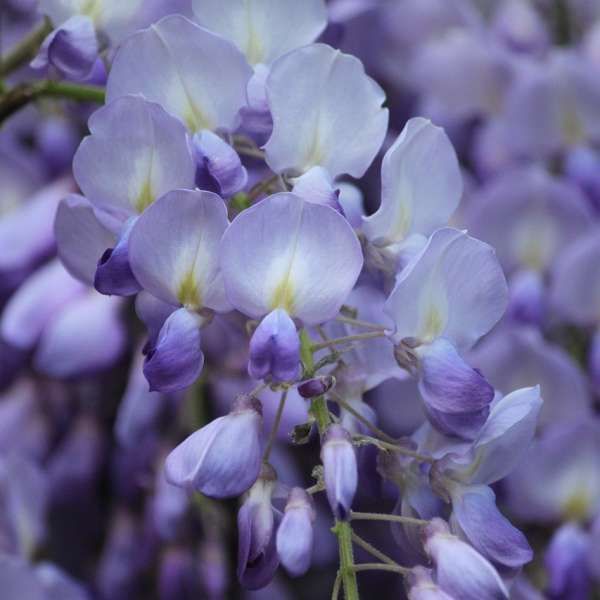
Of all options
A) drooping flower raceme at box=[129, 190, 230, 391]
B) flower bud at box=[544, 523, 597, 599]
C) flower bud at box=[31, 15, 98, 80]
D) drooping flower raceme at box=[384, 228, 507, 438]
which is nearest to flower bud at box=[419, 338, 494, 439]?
drooping flower raceme at box=[384, 228, 507, 438]

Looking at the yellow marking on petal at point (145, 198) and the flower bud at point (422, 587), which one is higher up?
the yellow marking on petal at point (145, 198)

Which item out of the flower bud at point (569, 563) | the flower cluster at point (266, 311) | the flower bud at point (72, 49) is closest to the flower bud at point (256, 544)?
the flower cluster at point (266, 311)

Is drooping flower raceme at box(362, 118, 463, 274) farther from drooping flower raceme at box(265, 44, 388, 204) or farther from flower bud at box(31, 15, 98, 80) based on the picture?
flower bud at box(31, 15, 98, 80)

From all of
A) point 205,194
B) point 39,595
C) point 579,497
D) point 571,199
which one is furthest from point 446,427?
point 571,199

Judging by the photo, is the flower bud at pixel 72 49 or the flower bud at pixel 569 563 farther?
the flower bud at pixel 569 563

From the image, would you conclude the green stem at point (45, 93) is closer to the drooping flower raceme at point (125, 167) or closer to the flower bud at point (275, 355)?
the drooping flower raceme at point (125, 167)

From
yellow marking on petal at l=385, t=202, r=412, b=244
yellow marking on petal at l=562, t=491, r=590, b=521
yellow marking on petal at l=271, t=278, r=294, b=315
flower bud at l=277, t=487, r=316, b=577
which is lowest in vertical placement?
yellow marking on petal at l=562, t=491, r=590, b=521
